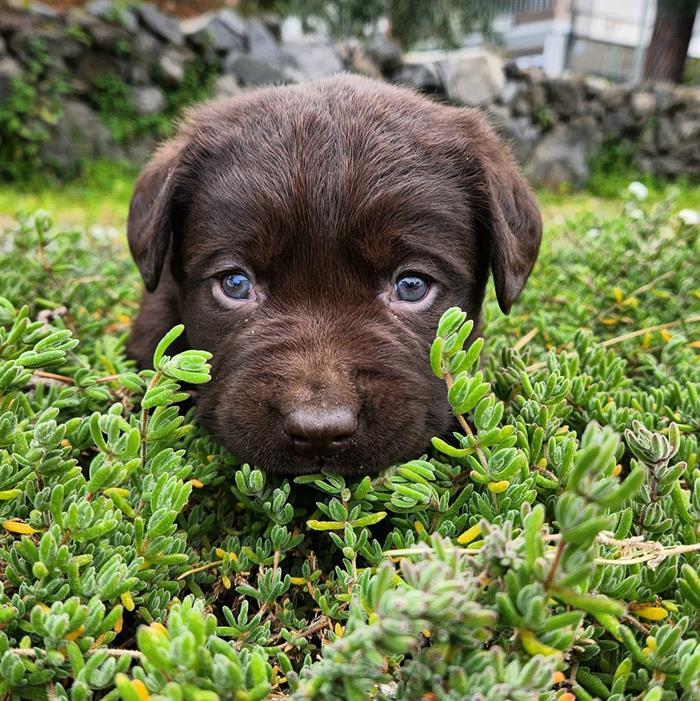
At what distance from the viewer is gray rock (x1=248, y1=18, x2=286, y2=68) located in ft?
36.8

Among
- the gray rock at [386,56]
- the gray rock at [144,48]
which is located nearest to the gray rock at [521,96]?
the gray rock at [386,56]

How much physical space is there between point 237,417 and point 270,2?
63.3ft

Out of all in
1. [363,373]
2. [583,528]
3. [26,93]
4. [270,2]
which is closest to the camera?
[583,528]

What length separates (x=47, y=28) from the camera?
9969 millimetres

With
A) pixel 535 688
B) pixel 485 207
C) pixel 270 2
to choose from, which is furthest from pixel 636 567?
pixel 270 2

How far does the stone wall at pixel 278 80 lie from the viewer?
1009 cm

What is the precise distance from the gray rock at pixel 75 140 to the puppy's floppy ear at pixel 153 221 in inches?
335

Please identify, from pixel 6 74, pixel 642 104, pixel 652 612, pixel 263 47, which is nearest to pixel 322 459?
pixel 652 612

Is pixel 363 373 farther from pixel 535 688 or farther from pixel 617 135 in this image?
pixel 617 135

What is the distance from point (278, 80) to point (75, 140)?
3044 mm

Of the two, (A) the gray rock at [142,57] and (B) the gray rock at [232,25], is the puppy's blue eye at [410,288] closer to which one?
(A) the gray rock at [142,57]

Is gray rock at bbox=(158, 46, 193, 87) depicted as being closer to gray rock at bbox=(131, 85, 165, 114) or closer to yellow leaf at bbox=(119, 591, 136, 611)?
gray rock at bbox=(131, 85, 165, 114)

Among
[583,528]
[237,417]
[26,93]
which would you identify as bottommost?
[26,93]

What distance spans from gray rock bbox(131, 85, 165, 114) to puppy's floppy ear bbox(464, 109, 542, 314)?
9269mm
